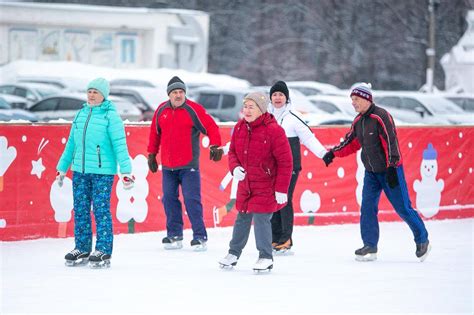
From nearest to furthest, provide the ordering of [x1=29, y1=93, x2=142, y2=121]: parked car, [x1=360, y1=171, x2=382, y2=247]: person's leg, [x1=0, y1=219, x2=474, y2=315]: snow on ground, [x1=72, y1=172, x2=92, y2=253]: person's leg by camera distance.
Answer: [x1=0, y1=219, x2=474, y2=315]: snow on ground
[x1=72, y1=172, x2=92, y2=253]: person's leg
[x1=360, y1=171, x2=382, y2=247]: person's leg
[x1=29, y1=93, x2=142, y2=121]: parked car

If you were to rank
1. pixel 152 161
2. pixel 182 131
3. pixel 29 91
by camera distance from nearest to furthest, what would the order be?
pixel 182 131
pixel 152 161
pixel 29 91

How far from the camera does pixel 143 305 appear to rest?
25.5ft

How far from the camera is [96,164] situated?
9445mm

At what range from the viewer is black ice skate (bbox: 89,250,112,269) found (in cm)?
946

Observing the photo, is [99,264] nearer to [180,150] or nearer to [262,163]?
[262,163]

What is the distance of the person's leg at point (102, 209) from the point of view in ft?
31.2

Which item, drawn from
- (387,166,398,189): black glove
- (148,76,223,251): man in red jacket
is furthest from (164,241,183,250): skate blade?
(387,166,398,189): black glove

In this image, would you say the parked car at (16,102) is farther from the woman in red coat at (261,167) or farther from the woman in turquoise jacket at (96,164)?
the woman in red coat at (261,167)

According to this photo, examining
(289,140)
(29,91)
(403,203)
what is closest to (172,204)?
(289,140)

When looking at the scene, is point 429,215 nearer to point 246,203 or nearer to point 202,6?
point 246,203

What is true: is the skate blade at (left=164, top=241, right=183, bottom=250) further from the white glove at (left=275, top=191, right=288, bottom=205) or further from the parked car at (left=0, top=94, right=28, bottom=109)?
the parked car at (left=0, top=94, right=28, bottom=109)

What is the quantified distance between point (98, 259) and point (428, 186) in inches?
242

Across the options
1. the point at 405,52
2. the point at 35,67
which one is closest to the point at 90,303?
the point at 35,67

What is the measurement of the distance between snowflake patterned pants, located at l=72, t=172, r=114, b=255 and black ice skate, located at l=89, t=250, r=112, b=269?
0.04 meters
